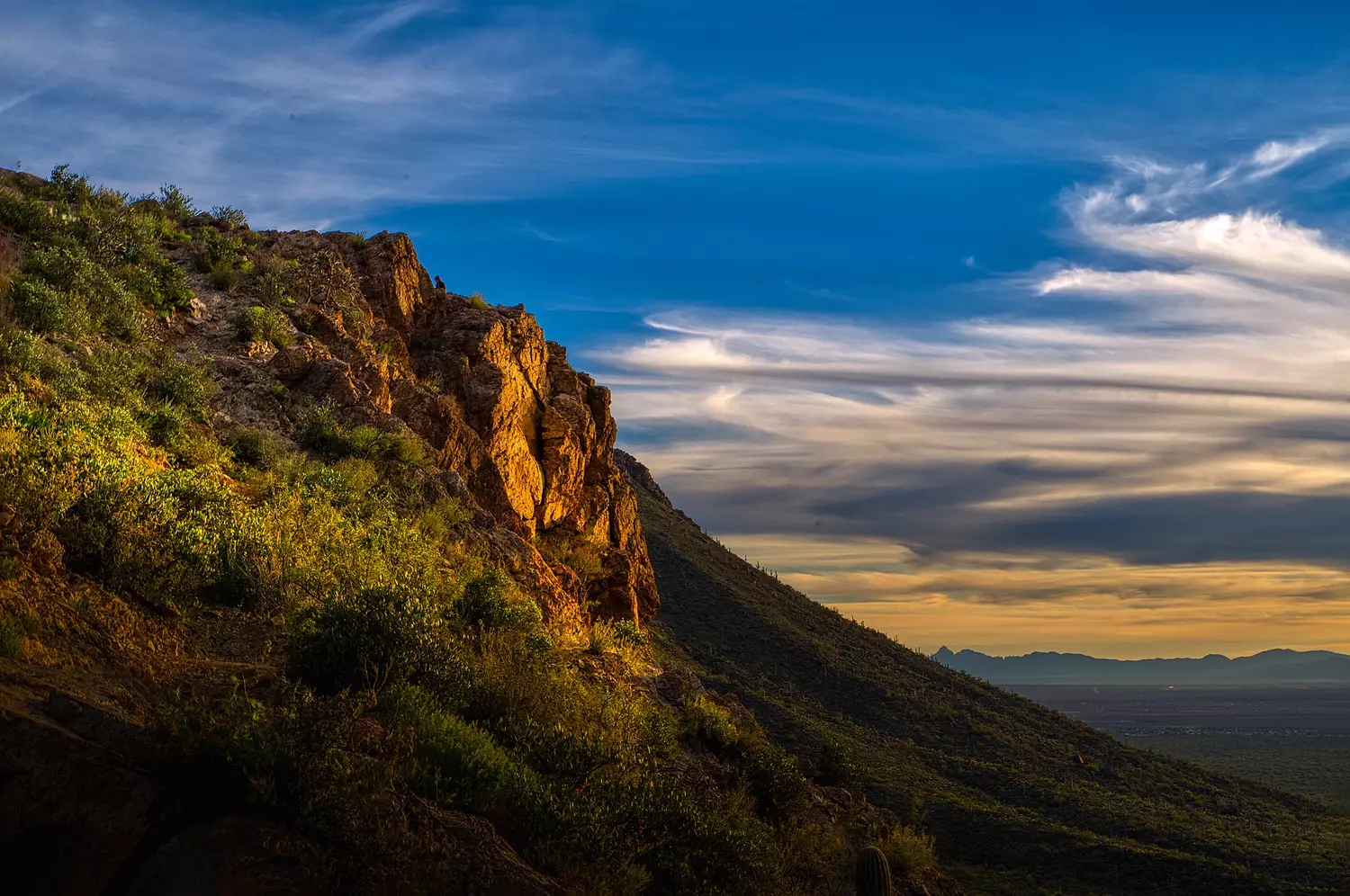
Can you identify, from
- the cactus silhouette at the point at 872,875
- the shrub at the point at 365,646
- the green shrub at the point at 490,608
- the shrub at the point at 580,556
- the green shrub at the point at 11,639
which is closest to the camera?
the green shrub at the point at 11,639

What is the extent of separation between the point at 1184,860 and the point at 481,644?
4089 cm

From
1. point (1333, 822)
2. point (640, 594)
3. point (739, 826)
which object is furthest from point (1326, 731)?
point (739, 826)

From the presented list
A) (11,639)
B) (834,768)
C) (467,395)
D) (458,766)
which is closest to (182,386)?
(467,395)

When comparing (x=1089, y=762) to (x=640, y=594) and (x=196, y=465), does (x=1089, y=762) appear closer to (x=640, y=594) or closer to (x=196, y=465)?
(x=640, y=594)

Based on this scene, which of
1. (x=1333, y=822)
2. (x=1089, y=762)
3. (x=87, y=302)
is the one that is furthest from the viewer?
(x=1089, y=762)

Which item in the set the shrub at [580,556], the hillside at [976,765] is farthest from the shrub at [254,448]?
the hillside at [976,765]

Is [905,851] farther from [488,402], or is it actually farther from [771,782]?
[488,402]

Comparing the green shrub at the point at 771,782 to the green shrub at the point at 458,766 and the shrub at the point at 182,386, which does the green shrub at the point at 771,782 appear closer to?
the green shrub at the point at 458,766

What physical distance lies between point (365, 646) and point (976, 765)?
5415 centimetres

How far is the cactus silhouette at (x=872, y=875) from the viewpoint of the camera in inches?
530

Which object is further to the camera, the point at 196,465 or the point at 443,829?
the point at 196,465

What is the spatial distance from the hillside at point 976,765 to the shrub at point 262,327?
1471 centimetres

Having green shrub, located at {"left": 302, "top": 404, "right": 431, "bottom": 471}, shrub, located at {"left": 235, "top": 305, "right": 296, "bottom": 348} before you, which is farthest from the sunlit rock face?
green shrub, located at {"left": 302, "top": 404, "right": 431, "bottom": 471}

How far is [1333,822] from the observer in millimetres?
58688
